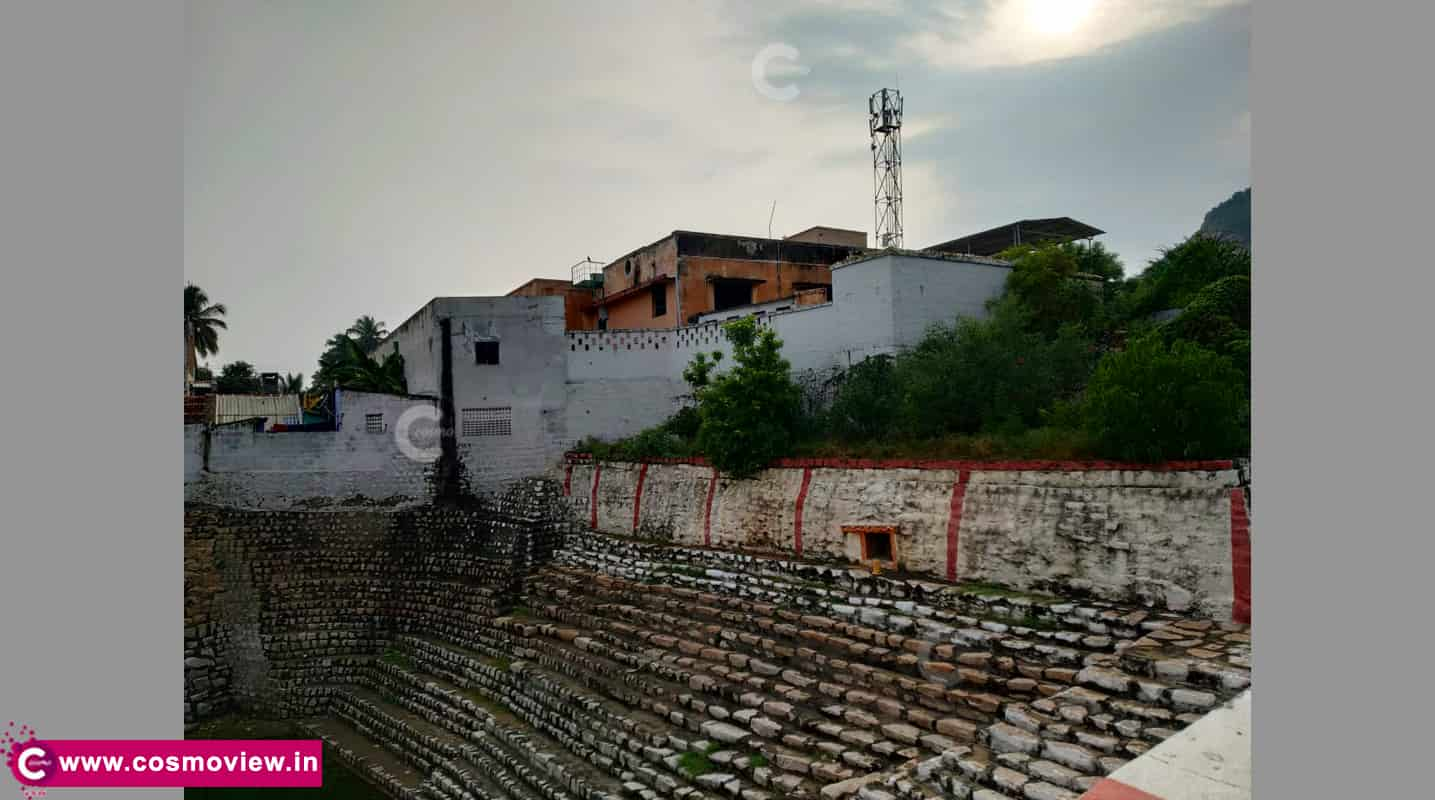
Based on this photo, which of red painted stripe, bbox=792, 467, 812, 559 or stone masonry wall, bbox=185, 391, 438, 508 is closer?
red painted stripe, bbox=792, 467, 812, 559

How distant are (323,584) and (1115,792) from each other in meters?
13.5

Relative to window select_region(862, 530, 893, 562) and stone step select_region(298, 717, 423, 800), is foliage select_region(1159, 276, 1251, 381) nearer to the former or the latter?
window select_region(862, 530, 893, 562)

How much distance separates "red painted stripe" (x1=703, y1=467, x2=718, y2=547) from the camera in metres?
12.7

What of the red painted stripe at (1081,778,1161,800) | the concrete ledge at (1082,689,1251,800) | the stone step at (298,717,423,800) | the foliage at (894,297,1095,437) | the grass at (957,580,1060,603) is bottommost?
the stone step at (298,717,423,800)

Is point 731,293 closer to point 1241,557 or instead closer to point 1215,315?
point 1215,315

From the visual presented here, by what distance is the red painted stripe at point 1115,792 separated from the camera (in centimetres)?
453

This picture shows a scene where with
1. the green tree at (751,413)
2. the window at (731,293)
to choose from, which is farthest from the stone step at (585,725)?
the window at (731,293)

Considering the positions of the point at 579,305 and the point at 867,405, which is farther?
the point at 579,305

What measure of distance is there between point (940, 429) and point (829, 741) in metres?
5.08

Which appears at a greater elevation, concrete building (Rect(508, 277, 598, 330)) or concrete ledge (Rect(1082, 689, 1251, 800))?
concrete building (Rect(508, 277, 598, 330))

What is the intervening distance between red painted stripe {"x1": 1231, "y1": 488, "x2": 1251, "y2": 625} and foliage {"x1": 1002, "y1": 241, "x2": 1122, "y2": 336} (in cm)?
678

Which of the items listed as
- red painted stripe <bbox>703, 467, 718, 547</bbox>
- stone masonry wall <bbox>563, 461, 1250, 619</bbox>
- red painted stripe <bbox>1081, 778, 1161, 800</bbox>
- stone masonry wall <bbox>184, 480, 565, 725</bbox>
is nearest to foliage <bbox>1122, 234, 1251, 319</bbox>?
stone masonry wall <bbox>563, 461, 1250, 619</bbox>

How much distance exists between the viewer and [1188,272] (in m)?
13.4

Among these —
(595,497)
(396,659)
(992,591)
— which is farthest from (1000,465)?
(396,659)
